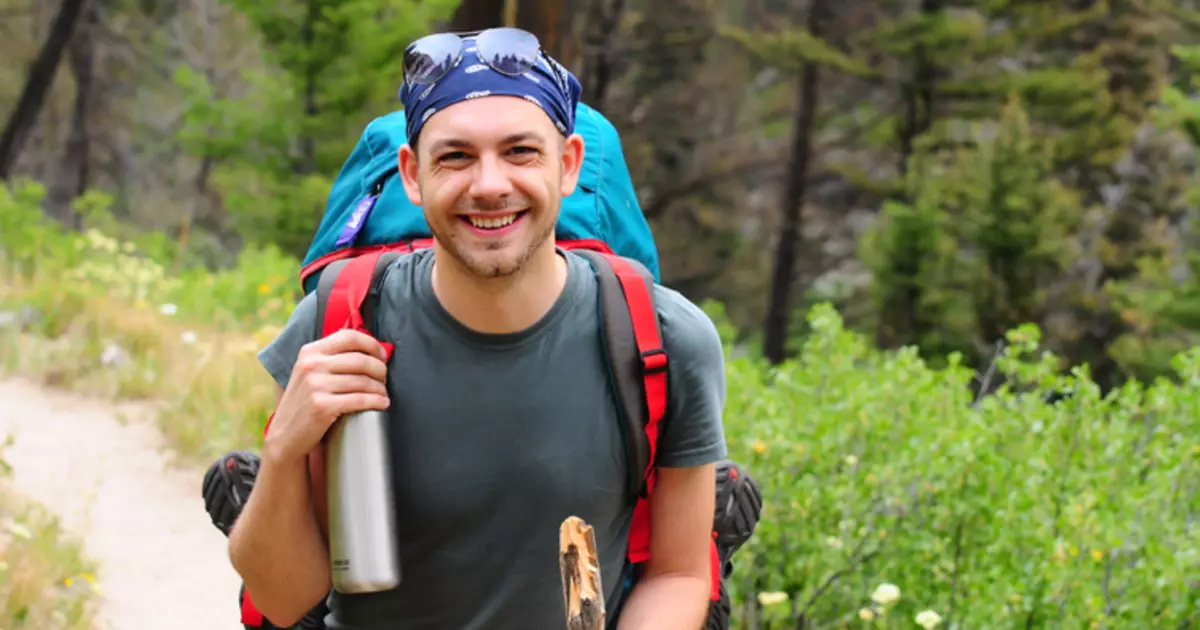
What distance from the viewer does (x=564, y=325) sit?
2.37 metres

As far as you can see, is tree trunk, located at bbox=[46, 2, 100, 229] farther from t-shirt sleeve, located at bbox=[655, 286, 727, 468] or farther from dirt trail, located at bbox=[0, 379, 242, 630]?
t-shirt sleeve, located at bbox=[655, 286, 727, 468]

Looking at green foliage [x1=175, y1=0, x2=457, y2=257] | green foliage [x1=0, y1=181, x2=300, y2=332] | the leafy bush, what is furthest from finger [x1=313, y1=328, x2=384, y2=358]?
green foliage [x1=175, y1=0, x2=457, y2=257]

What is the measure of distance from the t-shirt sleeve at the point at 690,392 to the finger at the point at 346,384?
0.53m

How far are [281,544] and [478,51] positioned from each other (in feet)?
3.06

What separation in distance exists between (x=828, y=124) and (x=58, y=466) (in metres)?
21.9

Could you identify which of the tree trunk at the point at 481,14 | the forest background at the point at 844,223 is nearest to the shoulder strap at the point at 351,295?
the forest background at the point at 844,223

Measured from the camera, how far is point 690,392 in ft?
7.71

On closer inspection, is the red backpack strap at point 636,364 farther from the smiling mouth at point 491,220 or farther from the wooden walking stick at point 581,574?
the wooden walking stick at point 581,574

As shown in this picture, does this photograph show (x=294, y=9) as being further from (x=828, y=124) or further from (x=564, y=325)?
(x=564, y=325)

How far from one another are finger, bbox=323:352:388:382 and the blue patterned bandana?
0.42 m

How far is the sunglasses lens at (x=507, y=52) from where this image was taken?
2.25 metres

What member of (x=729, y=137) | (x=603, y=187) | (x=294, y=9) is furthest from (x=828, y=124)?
(x=603, y=187)

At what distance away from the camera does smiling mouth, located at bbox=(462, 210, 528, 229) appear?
221cm

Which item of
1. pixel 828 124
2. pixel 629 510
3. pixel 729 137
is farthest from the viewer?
pixel 729 137
